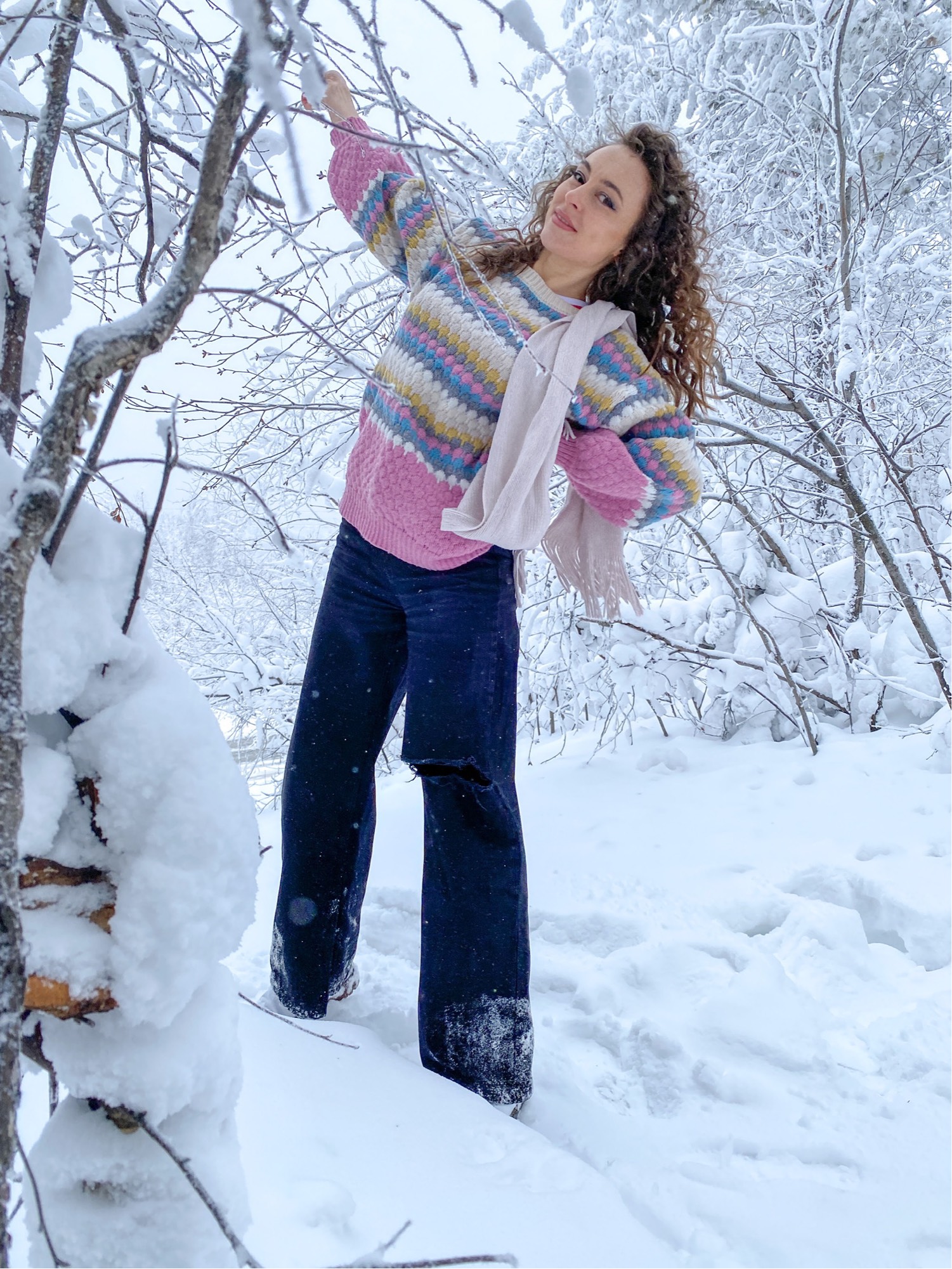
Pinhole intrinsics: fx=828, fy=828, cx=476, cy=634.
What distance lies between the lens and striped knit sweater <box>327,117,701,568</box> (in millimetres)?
1366

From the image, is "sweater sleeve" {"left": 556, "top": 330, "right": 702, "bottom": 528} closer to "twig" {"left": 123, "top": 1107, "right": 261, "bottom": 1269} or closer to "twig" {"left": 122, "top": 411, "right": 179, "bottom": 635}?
"twig" {"left": 122, "top": 411, "right": 179, "bottom": 635}

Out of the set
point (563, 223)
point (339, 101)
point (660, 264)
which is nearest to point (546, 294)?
point (563, 223)

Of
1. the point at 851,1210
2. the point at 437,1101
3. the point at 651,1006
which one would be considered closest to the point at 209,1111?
the point at 437,1101

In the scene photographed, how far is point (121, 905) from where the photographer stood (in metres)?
0.60

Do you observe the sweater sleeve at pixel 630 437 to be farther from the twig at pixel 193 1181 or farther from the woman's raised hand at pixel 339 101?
the twig at pixel 193 1181

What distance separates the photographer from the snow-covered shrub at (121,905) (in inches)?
23.0

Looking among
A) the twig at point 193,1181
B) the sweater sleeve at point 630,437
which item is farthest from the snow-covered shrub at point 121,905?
the sweater sleeve at point 630,437

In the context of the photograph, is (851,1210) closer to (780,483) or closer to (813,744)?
(813,744)

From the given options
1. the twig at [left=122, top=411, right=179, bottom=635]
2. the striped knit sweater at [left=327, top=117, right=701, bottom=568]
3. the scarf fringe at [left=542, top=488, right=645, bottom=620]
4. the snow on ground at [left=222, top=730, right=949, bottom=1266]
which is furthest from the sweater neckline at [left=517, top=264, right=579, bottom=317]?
the snow on ground at [left=222, top=730, right=949, bottom=1266]

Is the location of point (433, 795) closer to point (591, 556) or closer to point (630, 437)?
point (591, 556)

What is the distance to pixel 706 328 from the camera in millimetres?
1635

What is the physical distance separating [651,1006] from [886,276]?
14.0 ft

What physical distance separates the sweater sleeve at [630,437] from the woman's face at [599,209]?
0.16m

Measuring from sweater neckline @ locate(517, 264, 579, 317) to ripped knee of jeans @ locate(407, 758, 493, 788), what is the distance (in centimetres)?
Result: 79
